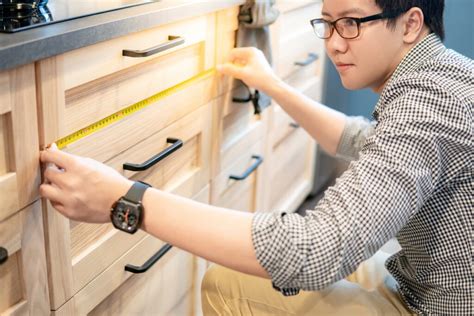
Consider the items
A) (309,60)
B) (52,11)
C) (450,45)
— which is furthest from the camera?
(450,45)

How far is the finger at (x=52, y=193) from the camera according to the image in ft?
3.16

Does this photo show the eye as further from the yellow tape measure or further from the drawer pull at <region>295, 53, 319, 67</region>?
the drawer pull at <region>295, 53, 319, 67</region>

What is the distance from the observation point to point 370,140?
978mm

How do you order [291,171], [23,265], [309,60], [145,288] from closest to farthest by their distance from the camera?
[23,265], [145,288], [309,60], [291,171]

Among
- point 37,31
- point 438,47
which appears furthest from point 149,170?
point 438,47

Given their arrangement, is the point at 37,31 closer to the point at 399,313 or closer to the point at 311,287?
the point at 311,287

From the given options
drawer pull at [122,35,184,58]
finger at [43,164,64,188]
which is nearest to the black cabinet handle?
finger at [43,164,64,188]

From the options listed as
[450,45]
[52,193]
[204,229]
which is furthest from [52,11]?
[450,45]

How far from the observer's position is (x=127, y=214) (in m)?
0.94

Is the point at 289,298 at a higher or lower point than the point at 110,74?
lower

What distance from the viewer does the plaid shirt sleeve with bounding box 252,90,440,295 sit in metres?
0.89

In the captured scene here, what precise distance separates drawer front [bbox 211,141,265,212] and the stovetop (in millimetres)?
530

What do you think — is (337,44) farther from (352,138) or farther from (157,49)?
(352,138)

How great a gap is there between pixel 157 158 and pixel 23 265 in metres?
0.34
